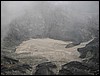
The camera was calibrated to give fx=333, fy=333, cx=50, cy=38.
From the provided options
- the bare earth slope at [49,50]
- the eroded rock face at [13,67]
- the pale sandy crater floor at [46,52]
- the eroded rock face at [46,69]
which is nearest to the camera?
the eroded rock face at [46,69]

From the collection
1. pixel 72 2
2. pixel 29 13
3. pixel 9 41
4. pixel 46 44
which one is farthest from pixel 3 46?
pixel 72 2

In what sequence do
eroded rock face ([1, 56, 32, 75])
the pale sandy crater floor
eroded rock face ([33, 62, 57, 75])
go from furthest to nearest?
the pale sandy crater floor
eroded rock face ([1, 56, 32, 75])
eroded rock face ([33, 62, 57, 75])

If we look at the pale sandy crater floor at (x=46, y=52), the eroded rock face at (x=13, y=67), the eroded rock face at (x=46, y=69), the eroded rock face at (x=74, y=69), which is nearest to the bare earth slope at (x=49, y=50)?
the pale sandy crater floor at (x=46, y=52)

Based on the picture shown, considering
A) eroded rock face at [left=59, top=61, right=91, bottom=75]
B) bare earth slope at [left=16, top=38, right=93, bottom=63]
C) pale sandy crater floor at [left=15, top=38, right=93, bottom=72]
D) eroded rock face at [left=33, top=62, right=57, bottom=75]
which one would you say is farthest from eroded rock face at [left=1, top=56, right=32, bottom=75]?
eroded rock face at [left=59, top=61, right=91, bottom=75]

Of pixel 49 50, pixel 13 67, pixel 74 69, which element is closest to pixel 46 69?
pixel 74 69

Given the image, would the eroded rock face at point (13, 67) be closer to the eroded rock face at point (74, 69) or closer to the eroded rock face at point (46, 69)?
the eroded rock face at point (46, 69)

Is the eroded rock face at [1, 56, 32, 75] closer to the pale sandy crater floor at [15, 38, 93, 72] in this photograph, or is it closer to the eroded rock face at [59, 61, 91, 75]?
the pale sandy crater floor at [15, 38, 93, 72]

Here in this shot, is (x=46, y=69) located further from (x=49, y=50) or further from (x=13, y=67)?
(x=49, y=50)

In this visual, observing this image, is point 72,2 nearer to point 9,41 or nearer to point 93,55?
point 9,41
